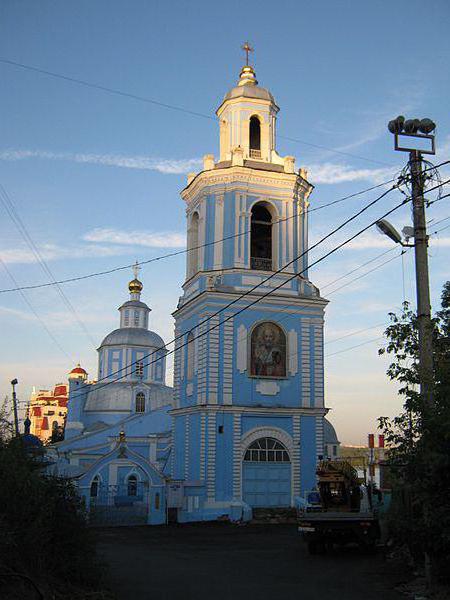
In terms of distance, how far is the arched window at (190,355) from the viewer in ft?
114

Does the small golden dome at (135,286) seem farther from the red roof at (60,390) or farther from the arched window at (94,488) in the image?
the red roof at (60,390)

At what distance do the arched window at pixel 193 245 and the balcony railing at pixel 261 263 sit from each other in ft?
11.0

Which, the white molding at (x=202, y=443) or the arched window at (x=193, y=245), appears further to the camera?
the arched window at (x=193, y=245)

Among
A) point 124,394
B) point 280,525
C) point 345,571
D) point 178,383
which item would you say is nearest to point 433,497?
point 345,571

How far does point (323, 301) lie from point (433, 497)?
22.9 m

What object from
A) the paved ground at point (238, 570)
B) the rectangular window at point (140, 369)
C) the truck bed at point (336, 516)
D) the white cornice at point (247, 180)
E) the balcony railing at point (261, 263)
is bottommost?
the paved ground at point (238, 570)

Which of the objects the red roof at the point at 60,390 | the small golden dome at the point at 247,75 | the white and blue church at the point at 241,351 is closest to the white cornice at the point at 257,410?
the white and blue church at the point at 241,351

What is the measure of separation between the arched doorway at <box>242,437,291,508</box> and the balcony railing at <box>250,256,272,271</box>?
26.0 ft

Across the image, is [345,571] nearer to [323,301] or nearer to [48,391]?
[323,301]

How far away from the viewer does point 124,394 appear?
60.3 metres

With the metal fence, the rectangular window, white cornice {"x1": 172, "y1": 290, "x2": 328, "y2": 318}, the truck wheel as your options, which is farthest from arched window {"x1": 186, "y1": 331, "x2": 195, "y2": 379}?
the rectangular window

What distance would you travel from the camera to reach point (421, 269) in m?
13.7

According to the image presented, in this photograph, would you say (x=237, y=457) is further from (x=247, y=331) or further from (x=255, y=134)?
(x=255, y=134)

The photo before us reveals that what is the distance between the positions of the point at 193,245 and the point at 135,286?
30.2 m
